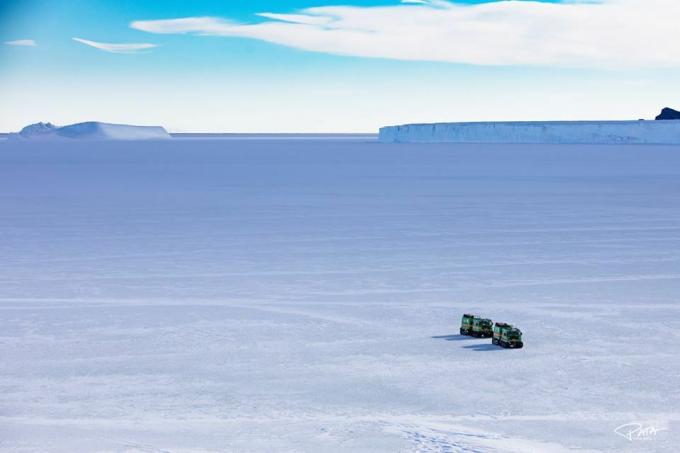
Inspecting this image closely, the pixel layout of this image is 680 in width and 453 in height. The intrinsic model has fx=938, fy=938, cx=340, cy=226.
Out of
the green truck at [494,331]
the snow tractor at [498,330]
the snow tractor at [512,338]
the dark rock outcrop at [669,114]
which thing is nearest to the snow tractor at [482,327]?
the green truck at [494,331]

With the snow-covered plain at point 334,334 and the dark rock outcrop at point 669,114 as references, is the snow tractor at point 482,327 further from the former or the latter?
the dark rock outcrop at point 669,114

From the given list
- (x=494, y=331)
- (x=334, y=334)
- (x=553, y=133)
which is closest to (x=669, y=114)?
(x=553, y=133)

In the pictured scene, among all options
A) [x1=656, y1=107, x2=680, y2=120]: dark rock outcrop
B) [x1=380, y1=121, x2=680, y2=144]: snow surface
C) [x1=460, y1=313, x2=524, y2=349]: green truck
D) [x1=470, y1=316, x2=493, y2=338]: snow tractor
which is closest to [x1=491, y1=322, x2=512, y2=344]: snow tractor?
[x1=460, y1=313, x2=524, y2=349]: green truck

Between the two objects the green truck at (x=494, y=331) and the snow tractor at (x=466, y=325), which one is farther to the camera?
the snow tractor at (x=466, y=325)

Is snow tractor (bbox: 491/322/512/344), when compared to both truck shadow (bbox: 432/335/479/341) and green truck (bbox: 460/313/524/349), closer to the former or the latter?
green truck (bbox: 460/313/524/349)

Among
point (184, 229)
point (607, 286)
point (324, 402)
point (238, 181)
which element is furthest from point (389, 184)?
point (324, 402)

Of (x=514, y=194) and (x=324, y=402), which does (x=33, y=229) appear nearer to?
(x=324, y=402)

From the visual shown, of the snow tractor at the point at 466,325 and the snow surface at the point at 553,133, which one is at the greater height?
the snow surface at the point at 553,133
